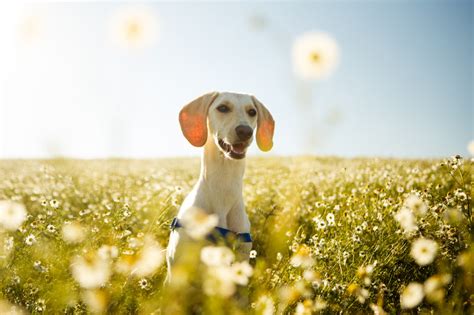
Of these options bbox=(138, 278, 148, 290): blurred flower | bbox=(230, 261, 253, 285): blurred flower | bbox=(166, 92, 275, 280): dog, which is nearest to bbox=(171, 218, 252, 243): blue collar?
bbox=(166, 92, 275, 280): dog

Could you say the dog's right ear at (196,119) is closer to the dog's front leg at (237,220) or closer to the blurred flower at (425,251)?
the dog's front leg at (237,220)

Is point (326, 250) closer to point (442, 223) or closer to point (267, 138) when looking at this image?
point (442, 223)

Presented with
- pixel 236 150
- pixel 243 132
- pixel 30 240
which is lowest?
pixel 30 240

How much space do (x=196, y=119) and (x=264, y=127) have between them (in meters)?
0.70

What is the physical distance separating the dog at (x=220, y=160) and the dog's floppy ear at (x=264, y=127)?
102mm

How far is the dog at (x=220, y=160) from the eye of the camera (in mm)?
3461

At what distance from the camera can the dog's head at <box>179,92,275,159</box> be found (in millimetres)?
3480

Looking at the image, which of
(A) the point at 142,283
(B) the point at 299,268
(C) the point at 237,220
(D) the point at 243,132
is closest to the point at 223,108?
(D) the point at 243,132

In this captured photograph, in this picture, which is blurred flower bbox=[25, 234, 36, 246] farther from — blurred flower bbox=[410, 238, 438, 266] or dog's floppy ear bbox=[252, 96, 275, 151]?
blurred flower bbox=[410, 238, 438, 266]

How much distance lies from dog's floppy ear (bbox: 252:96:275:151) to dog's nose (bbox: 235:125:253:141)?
1.88 ft

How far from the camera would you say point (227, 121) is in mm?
3617

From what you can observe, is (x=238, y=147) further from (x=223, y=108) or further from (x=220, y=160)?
(x=223, y=108)

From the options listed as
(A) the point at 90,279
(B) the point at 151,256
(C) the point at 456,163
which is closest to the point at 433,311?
(C) the point at 456,163

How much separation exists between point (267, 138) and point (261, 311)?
2099 millimetres
